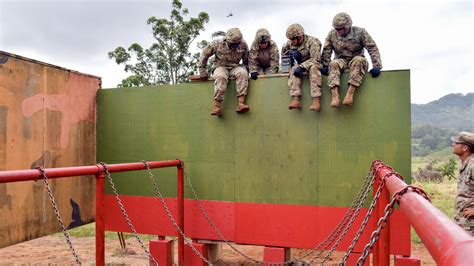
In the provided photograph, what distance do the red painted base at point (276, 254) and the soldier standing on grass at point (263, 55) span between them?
7.60ft

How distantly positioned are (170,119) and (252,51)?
1.50 m

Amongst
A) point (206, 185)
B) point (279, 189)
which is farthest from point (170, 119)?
point (279, 189)

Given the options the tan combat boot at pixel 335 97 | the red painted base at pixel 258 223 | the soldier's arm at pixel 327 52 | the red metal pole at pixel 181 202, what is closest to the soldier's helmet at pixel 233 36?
the soldier's arm at pixel 327 52

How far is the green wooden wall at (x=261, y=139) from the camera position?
466 cm

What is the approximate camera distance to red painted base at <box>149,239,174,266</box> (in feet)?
18.0

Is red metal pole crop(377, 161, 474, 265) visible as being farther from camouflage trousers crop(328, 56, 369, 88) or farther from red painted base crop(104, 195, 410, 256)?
red painted base crop(104, 195, 410, 256)

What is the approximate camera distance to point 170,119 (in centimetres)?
566

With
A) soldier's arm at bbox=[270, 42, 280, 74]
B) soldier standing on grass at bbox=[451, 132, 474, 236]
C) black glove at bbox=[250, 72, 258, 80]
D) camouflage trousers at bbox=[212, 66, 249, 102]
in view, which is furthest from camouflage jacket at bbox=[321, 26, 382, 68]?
soldier standing on grass at bbox=[451, 132, 474, 236]

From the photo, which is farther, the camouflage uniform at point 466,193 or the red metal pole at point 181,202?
the red metal pole at point 181,202

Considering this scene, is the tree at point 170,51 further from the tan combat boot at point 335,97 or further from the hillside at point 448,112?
the hillside at point 448,112

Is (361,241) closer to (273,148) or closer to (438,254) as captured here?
(273,148)

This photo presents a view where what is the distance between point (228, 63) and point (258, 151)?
128 centimetres

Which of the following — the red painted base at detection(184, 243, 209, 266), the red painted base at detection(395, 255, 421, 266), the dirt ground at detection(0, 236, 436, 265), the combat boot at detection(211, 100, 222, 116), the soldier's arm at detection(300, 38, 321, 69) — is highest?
the soldier's arm at detection(300, 38, 321, 69)

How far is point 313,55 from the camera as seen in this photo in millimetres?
4941
